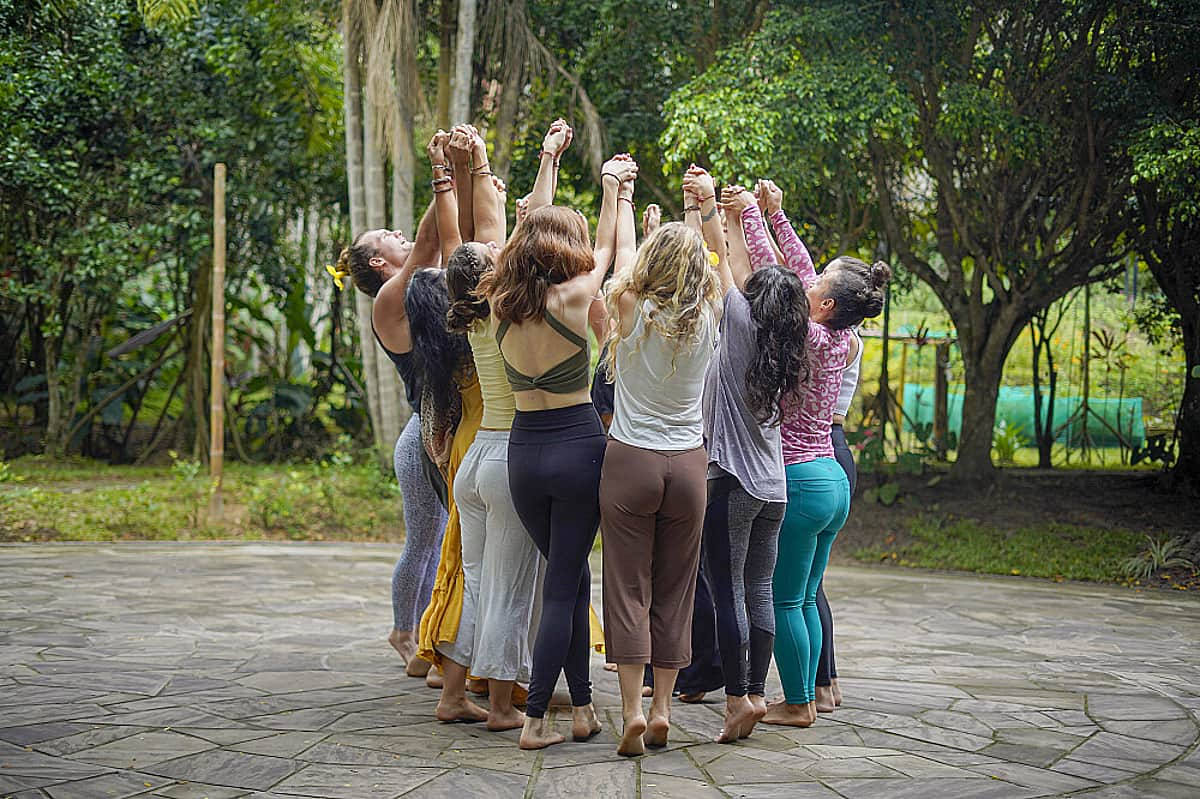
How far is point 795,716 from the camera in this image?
3738mm

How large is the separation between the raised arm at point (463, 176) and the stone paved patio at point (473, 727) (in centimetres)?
168

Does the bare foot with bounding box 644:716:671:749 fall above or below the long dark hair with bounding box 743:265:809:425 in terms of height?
below

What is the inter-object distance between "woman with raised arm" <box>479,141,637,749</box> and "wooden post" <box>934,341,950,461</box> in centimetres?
854

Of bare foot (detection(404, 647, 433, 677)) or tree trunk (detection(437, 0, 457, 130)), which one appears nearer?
bare foot (detection(404, 647, 433, 677))

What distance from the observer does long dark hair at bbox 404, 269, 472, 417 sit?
376 centimetres

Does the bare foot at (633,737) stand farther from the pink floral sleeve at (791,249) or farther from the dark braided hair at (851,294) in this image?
the pink floral sleeve at (791,249)

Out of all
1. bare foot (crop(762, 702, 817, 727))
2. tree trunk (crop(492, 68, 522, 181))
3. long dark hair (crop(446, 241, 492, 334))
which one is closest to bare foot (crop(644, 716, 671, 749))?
bare foot (crop(762, 702, 817, 727))

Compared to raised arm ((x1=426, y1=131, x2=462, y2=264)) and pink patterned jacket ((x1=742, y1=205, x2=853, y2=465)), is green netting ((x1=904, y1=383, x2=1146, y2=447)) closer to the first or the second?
pink patterned jacket ((x1=742, y1=205, x2=853, y2=465))

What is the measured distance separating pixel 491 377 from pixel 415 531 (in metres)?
0.93

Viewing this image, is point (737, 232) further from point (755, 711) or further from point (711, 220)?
point (755, 711)

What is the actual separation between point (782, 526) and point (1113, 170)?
6.30 m

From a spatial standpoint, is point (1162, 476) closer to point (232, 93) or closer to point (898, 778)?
point (898, 778)

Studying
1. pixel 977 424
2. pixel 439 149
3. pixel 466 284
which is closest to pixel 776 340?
pixel 466 284

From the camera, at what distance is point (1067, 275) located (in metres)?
9.23
